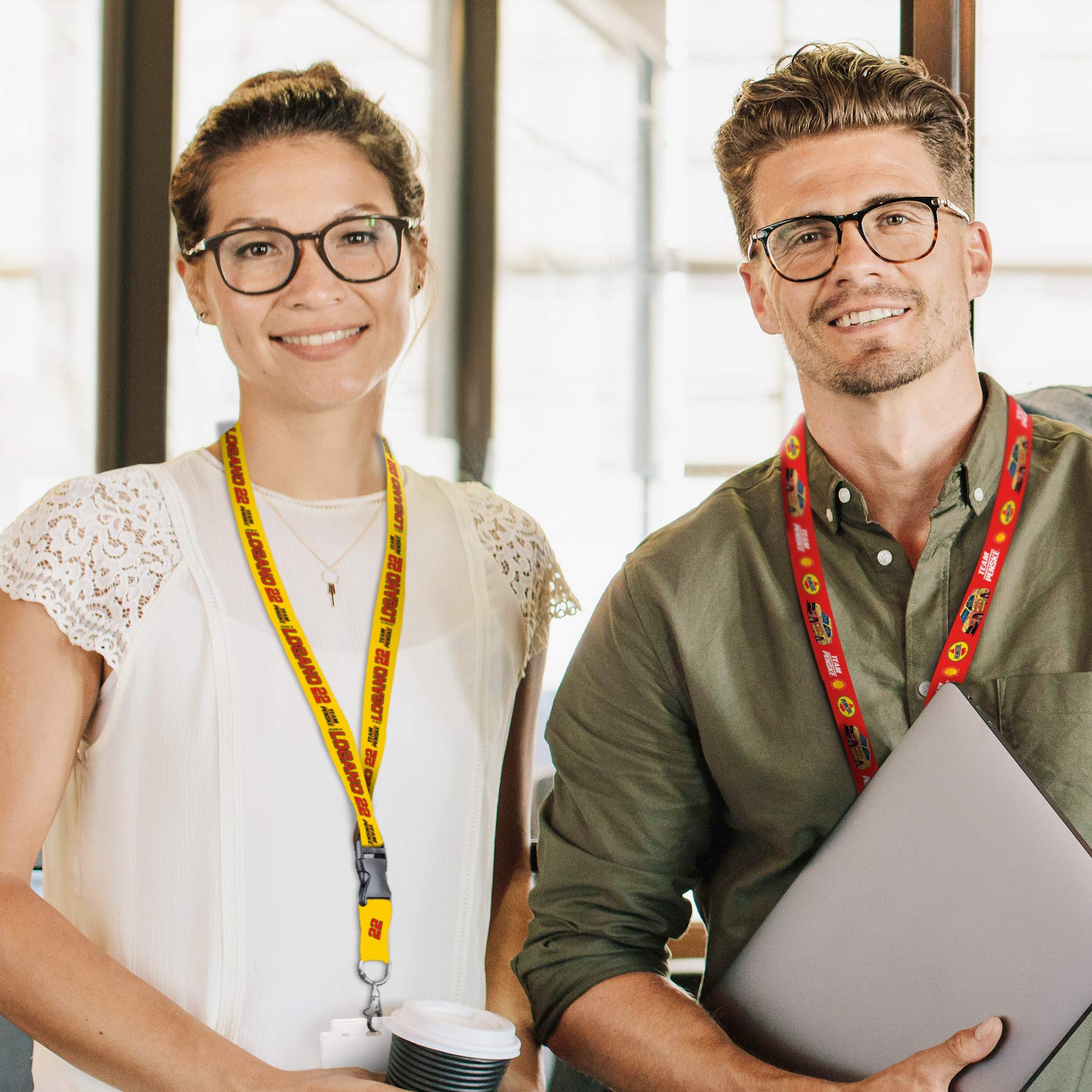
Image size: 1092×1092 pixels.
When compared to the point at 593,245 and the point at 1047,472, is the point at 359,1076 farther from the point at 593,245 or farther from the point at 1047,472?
the point at 593,245

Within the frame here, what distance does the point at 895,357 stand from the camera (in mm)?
1479

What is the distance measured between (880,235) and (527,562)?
68 cm

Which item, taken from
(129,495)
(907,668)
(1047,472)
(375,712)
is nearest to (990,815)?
(907,668)

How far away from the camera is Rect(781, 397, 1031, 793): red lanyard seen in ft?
4.58

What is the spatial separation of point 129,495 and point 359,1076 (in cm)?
77

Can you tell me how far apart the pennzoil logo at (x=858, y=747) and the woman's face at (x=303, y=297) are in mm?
778

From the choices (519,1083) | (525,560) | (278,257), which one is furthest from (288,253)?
(519,1083)

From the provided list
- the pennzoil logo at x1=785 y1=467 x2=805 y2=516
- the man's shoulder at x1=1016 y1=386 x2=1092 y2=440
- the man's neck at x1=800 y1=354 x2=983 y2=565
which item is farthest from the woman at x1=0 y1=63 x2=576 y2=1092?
the man's shoulder at x1=1016 y1=386 x2=1092 y2=440

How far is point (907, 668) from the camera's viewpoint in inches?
55.8

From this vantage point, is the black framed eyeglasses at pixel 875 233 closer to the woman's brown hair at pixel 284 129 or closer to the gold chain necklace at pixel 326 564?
the woman's brown hair at pixel 284 129

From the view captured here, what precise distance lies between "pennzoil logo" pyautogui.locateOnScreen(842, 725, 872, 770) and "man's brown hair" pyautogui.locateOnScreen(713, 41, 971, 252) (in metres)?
0.70

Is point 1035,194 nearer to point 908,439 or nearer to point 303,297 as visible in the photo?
point 908,439

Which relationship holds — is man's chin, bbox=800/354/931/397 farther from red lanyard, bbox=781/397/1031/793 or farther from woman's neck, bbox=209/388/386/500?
woman's neck, bbox=209/388/386/500

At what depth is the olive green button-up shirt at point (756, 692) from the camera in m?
1.40
